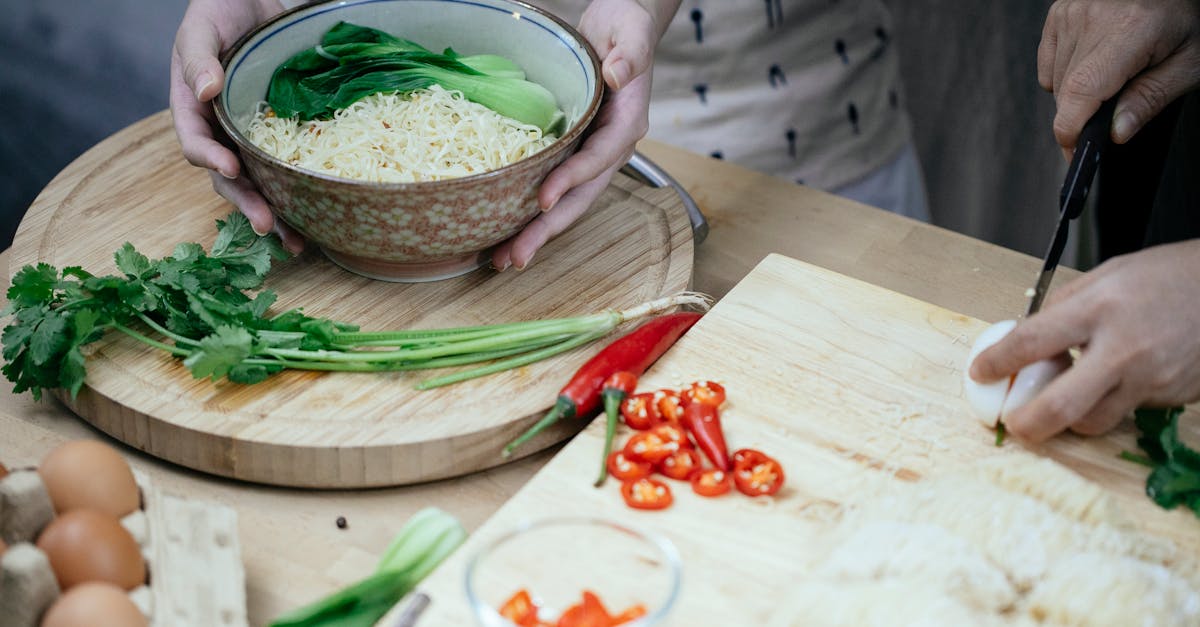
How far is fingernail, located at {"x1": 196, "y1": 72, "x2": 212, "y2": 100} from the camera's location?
5.59 ft

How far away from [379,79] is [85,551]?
1.04 m

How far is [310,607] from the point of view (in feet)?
4.01

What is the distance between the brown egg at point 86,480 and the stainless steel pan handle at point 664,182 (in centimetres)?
110

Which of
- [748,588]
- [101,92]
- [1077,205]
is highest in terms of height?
[1077,205]

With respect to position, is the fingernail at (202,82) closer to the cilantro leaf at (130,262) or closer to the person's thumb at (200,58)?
the person's thumb at (200,58)

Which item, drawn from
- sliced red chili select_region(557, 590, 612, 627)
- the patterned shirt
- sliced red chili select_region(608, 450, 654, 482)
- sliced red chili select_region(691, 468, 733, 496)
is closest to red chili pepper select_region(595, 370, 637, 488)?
sliced red chili select_region(608, 450, 654, 482)

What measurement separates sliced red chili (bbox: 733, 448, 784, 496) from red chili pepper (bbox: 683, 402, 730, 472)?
0.07 feet

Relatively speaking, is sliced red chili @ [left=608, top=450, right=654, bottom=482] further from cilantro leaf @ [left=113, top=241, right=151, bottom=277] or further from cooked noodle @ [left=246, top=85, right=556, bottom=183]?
cilantro leaf @ [left=113, top=241, right=151, bottom=277]

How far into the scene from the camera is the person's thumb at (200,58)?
5.62 feet

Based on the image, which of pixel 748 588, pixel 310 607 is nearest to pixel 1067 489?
pixel 748 588

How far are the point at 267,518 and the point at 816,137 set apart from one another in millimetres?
1738

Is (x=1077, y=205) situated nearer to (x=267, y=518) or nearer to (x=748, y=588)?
(x=748, y=588)

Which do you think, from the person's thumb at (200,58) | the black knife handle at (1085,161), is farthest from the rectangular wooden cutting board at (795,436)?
the person's thumb at (200,58)

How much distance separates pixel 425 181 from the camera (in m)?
1.64
